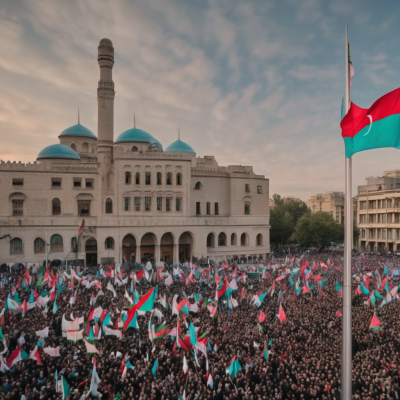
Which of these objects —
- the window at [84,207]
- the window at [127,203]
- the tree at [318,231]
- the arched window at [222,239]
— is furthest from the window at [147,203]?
the tree at [318,231]

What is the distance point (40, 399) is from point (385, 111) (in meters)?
11.2

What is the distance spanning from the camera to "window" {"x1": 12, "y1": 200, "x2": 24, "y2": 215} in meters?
39.7

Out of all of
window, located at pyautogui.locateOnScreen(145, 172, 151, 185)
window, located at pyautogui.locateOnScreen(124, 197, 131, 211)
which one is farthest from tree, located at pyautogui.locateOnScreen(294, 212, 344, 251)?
window, located at pyautogui.locateOnScreen(124, 197, 131, 211)

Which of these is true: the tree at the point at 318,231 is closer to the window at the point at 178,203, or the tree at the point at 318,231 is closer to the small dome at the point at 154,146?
the window at the point at 178,203

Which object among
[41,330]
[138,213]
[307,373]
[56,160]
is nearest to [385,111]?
[307,373]

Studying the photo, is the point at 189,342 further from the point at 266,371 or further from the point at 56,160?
the point at 56,160

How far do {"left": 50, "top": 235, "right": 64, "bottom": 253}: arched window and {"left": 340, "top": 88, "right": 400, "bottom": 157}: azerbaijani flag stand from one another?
37862 mm

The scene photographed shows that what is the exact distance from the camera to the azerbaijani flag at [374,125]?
6621 millimetres

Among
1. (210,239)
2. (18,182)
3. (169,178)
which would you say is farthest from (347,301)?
(210,239)

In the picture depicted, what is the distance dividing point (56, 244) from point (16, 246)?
3955mm

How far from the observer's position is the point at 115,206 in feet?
Answer: 135

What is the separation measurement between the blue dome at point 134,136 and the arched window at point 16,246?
61.5ft

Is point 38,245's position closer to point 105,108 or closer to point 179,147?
point 105,108

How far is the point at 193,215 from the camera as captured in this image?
44188 millimetres
